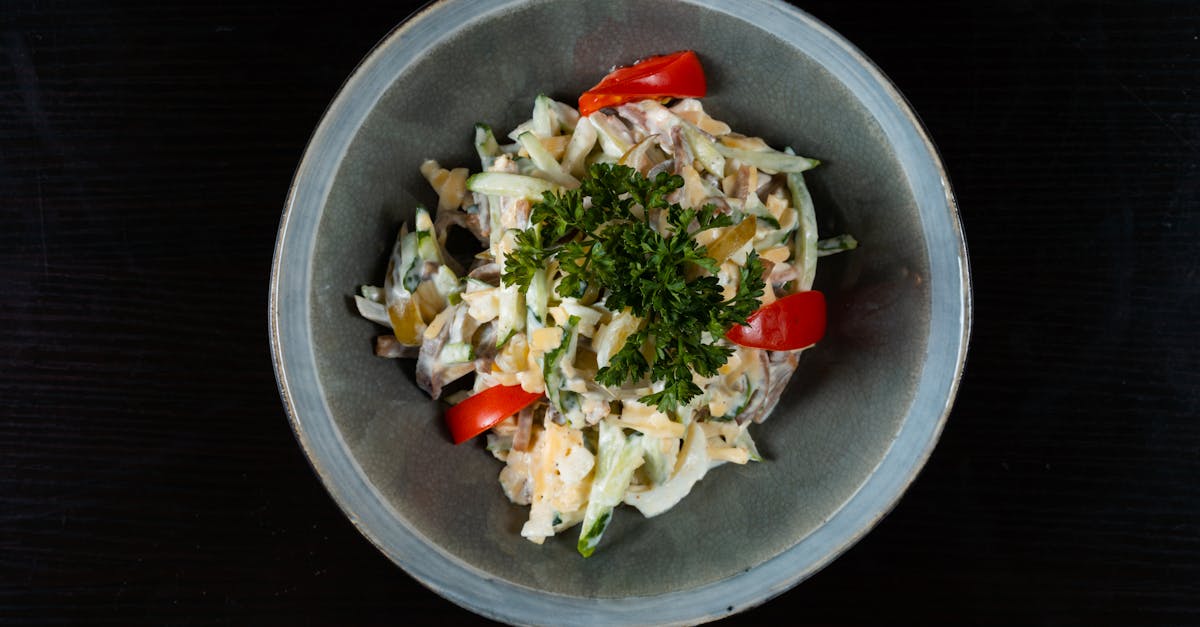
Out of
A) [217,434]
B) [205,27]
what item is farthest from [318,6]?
[217,434]

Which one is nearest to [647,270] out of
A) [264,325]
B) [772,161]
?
[772,161]

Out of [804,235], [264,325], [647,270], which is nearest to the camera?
[647,270]

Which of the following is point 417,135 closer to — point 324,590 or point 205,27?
point 205,27

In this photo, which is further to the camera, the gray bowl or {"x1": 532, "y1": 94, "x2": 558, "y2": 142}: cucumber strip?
{"x1": 532, "y1": 94, "x2": 558, "y2": 142}: cucumber strip

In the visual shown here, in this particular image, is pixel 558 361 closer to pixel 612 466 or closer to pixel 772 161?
pixel 612 466

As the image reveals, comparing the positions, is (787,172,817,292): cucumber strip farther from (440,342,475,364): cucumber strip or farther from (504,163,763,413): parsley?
(440,342,475,364): cucumber strip

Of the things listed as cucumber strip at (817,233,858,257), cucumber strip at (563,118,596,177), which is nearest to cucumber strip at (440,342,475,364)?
cucumber strip at (563,118,596,177)

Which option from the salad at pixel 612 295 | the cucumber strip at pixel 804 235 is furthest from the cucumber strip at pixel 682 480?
the cucumber strip at pixel 804 235
